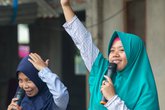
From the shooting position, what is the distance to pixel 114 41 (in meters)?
3.29

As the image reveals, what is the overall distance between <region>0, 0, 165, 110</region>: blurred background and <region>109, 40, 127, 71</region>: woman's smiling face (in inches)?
37.6

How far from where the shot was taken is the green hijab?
3.08 m

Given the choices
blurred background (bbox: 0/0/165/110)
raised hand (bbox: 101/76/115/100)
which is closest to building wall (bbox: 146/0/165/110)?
blurred background (bbox: 0/0/165/110)

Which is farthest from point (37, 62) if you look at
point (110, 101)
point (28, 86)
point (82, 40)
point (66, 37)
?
point (66, 37)

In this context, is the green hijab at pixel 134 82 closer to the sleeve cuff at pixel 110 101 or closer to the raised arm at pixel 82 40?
the sleeve cuff at pixel 110 101

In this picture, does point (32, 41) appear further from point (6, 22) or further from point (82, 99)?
point (6, 22)

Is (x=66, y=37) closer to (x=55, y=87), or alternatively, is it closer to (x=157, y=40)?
(x=157, y=40)

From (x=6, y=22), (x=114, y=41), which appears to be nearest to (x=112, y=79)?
(x=114, y=41)

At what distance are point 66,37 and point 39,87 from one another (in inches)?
323

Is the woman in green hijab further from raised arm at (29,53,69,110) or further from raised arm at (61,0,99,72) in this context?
raised arm at (29,53,69,110)

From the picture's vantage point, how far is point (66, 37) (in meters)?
11.9

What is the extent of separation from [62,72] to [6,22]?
3614 millimetres

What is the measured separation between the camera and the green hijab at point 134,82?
3084 mm

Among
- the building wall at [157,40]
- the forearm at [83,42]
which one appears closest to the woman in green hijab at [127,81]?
the forearm at [83,42]
